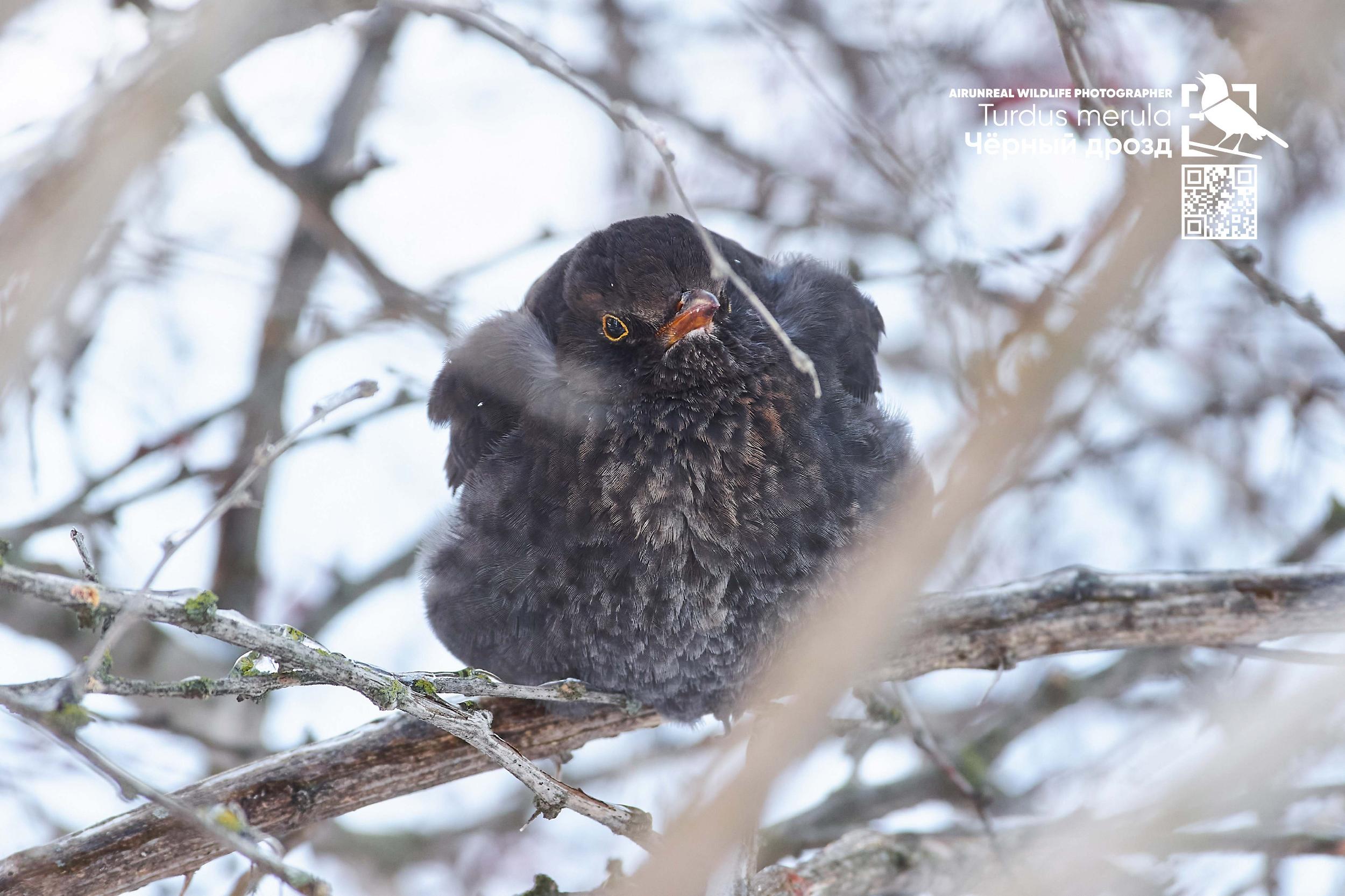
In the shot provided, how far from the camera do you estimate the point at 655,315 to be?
3523 mm

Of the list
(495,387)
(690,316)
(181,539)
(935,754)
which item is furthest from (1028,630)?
(181,539)

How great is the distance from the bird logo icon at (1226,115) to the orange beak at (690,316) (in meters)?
1.39

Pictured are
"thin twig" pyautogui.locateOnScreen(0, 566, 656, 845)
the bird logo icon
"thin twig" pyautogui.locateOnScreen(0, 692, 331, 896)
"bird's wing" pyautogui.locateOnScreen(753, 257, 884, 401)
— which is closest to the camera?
"thin twig" pyautogui.locateOnScreen(0, 692, 331, 896)

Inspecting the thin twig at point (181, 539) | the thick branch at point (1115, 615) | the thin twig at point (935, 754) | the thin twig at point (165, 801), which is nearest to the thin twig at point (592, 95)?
the thin twig at point (181, 539)

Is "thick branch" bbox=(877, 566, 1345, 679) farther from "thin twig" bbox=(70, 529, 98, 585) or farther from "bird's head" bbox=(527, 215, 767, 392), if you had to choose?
"thin twig" bbox=(70, 529, 98, 585)

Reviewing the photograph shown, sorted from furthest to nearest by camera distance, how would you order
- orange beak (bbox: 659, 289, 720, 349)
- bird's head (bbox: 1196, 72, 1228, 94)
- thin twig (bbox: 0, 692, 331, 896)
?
orange beak (bbox: 659, 289, 720, 349)
bird's head (bbox: 1196, 72, 1228, 94)
thin twig (bbox: 0, 692, 331, 896)

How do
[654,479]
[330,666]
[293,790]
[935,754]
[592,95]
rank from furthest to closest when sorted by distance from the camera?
[935,754] < [654,479] < [293,790] < [592,95] < [330,666]

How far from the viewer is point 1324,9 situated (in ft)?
5.46

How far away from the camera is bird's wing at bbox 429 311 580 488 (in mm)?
3623

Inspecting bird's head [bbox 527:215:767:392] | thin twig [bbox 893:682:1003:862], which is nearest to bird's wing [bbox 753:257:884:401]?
bird's head [bbox 527:215:767:392]

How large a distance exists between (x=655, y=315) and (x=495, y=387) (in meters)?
0.61

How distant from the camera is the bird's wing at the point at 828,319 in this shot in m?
3.72

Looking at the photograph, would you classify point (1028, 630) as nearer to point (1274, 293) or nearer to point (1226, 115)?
point (1274, 293)

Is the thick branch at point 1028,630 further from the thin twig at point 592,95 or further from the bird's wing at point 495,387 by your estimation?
the thin twig at point 592,95
